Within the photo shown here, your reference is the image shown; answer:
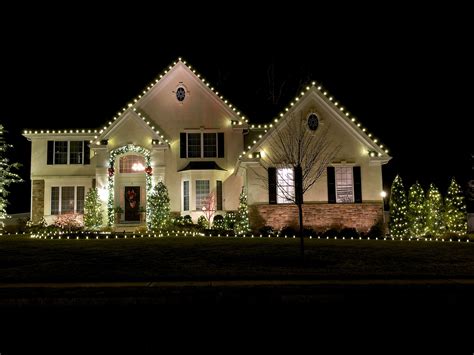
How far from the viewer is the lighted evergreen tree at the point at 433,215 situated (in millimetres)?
20734

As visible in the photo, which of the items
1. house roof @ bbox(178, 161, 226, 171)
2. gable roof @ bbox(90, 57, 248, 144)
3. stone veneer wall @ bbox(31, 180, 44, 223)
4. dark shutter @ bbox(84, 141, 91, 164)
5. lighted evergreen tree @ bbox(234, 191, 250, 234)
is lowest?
lighted evergreen tree @ bbox(234, 191, 250, 234)

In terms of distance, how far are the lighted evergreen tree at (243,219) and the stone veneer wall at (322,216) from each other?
0.30 meters

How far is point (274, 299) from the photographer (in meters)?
8.68

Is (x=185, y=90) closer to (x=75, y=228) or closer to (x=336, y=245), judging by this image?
(x=75, y=228)

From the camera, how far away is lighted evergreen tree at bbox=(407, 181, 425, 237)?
67.7 ft

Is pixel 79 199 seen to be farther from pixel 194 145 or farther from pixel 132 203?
pixel 194 145

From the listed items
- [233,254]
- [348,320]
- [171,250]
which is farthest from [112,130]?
[348,320]

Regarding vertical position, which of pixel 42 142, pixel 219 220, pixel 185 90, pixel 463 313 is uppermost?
pixel 185 90

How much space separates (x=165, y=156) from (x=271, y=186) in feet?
23.2

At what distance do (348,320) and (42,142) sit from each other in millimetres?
24171

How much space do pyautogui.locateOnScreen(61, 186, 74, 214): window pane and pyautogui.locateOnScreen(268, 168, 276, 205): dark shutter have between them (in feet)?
40.6

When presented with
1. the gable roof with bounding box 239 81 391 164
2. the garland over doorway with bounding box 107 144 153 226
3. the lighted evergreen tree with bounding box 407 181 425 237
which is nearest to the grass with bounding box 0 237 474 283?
the lighted evergreen tree with bounding box 407 181 425 237

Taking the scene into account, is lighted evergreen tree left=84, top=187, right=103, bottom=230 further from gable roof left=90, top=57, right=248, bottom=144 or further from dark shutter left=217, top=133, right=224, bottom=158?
dark shutter left=217, top=133, right=224, bottom=158

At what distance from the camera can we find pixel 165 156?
25562 mm
